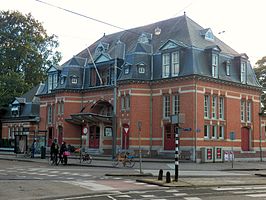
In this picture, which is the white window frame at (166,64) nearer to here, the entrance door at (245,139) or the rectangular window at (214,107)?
the rectangular window at (214,107)

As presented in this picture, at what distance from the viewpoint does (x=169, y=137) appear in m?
39.4

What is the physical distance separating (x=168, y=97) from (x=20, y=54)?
30.4m

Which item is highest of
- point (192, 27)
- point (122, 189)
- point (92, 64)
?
A: point (192, 27)

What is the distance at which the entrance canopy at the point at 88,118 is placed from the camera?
42.2 m

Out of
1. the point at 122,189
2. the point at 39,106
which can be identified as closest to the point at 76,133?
the point at 39,106

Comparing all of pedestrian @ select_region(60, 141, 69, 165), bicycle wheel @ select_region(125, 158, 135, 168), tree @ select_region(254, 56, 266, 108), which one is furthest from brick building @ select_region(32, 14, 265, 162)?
tree @ select_region(254, 56, 266, 108)

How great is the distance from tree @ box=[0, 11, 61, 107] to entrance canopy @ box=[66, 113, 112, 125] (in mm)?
18000

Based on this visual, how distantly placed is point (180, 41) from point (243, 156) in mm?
12991

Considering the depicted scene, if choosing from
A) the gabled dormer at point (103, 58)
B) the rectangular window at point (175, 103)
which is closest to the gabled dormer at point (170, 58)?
the rectangular window at point (175, 103)

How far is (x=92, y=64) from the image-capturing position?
4750 centimetres

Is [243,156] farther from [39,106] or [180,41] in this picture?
[39,106]

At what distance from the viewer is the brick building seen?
38.0 m

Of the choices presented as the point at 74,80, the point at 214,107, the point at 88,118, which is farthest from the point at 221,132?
the point at 74,80

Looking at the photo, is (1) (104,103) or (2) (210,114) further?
(1) (104,103)
